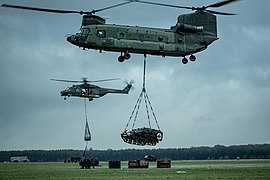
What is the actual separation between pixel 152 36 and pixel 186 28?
159 inches

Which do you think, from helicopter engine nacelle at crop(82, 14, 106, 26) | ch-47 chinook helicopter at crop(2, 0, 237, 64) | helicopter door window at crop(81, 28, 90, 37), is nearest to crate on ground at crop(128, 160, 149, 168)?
ch-47 chinook helicopter at crop(2, 0, 237, 64)

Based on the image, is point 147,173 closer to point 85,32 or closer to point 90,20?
point 85,32

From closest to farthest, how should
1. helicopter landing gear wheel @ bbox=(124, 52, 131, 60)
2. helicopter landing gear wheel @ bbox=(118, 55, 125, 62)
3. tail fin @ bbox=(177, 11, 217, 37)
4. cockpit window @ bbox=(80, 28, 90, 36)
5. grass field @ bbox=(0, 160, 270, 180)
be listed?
grass field @ bbox=(0, 160, 270, 180) < cockpit window @ bbox=(80, 28, 90, 36) < helicopter landing gear wheel @ bbox=(124, 52, 131, 60) < helicopter landing gear wheel @ bbox=(118, 55, 125, 62) < tail fin @ bbox=(177, 11, 217, 37)

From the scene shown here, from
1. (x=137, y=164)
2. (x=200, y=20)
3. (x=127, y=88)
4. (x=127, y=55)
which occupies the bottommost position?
(x=137, y=164)

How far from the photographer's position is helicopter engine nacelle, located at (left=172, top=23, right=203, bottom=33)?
53969 millimetres

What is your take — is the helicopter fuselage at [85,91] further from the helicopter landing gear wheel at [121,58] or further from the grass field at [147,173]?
the helicopter landing gear wheel at [121,58]

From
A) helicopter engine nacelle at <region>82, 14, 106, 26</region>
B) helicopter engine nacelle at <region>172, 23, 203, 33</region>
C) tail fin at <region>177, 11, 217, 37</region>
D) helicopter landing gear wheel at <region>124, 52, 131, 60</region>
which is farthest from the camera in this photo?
tail fin at <region>177, 11, 217, 37</region>

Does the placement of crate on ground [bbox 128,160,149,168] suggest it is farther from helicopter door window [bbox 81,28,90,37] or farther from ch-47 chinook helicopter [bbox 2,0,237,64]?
helicopter door window [bbox 81,28,90,37]

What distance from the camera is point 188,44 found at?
54250 mm

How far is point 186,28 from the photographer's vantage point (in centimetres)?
5409

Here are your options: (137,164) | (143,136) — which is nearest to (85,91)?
(137,164)

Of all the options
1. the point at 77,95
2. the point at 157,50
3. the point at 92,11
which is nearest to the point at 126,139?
the point at 157,50

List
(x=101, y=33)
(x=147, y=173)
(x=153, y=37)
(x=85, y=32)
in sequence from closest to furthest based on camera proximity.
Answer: (x=147, y=173), (x=85, y=32), (x=101, y=33), (x=153, y=37)

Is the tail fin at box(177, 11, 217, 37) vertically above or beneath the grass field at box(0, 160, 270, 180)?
above
